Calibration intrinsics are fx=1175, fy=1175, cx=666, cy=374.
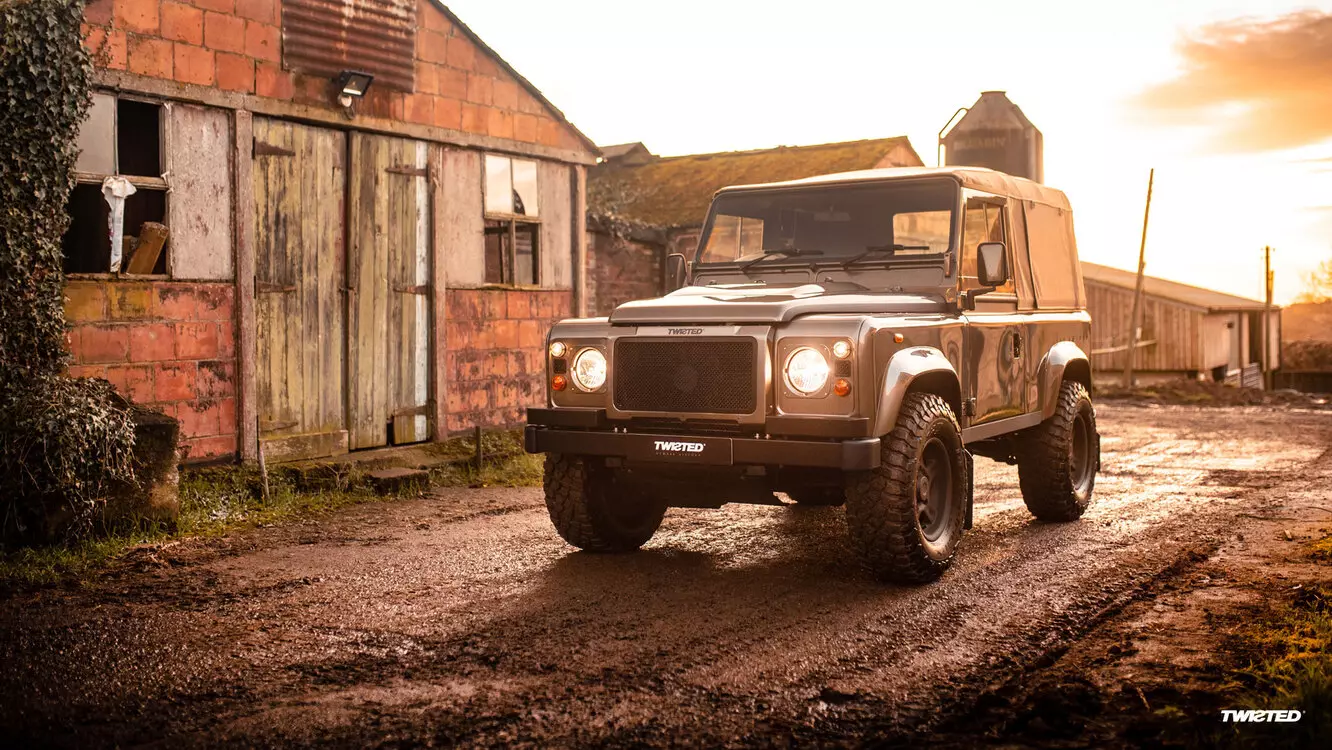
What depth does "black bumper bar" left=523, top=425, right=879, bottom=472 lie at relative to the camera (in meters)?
5.56

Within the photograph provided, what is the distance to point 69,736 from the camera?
154 inches

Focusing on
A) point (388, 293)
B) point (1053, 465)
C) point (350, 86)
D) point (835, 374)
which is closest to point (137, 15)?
point (350, 86)

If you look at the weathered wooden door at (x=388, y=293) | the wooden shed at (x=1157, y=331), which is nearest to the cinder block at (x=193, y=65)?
the weathered wooden door at (x=388, y=293)

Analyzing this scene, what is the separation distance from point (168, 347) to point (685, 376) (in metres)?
4.84

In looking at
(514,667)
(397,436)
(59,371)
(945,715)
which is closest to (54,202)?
(59,371)

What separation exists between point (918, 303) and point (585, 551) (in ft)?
7.82

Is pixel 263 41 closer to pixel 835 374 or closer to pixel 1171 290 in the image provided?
pixel 835 374

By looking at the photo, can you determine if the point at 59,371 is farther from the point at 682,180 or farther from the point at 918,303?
the point at 682,180

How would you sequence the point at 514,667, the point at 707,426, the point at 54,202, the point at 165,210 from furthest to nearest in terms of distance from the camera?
1. the point at 165,210
2. the point at 54,202
3. the point at 707,426
4. the point at 514,667

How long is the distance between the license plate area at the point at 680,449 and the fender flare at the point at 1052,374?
293 cm

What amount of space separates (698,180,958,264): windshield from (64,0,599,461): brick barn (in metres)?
4.09

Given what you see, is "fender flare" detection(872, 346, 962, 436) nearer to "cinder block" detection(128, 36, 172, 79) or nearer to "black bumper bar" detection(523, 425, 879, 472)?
"black bumper bar" detection(523, 425, 879, 472)

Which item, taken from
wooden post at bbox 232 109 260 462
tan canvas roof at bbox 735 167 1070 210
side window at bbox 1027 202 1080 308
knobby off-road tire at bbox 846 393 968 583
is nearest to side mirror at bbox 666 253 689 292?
tan canvas roof at bbox 735 167 1070 210

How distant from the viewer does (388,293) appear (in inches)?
423
